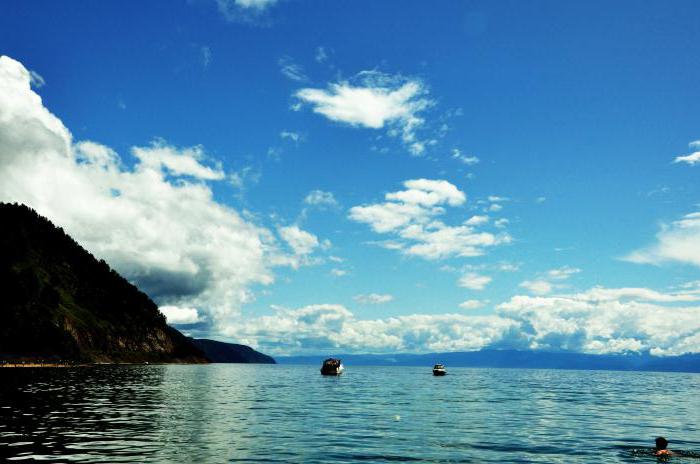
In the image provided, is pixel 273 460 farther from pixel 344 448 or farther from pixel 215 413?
pixel 215 413

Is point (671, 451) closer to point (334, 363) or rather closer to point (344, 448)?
point (344, 448)

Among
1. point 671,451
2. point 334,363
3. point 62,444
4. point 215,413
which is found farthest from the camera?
point 334,363

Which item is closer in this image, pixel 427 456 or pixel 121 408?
pixel 427 456

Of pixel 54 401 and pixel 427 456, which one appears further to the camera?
pixel 54 401

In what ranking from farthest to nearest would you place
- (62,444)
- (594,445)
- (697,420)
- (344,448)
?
1. (697,420)
2. (594,445)
3. (344,448)
4. (62,444)

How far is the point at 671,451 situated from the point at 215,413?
1611 inches

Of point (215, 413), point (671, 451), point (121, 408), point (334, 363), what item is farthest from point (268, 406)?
point (334, 363)

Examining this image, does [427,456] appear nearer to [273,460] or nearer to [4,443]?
[273,460]

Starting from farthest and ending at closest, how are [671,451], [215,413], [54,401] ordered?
[54,401] → [215,413] → [671,451]

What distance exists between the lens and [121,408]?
56.4 meters

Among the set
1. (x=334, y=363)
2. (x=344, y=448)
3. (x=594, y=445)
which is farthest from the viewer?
(x=334, y=363)

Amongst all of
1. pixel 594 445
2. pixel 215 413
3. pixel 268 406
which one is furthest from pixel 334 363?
pixel 594 445

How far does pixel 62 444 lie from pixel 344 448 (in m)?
17.3

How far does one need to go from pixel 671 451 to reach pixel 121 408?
164 feet
